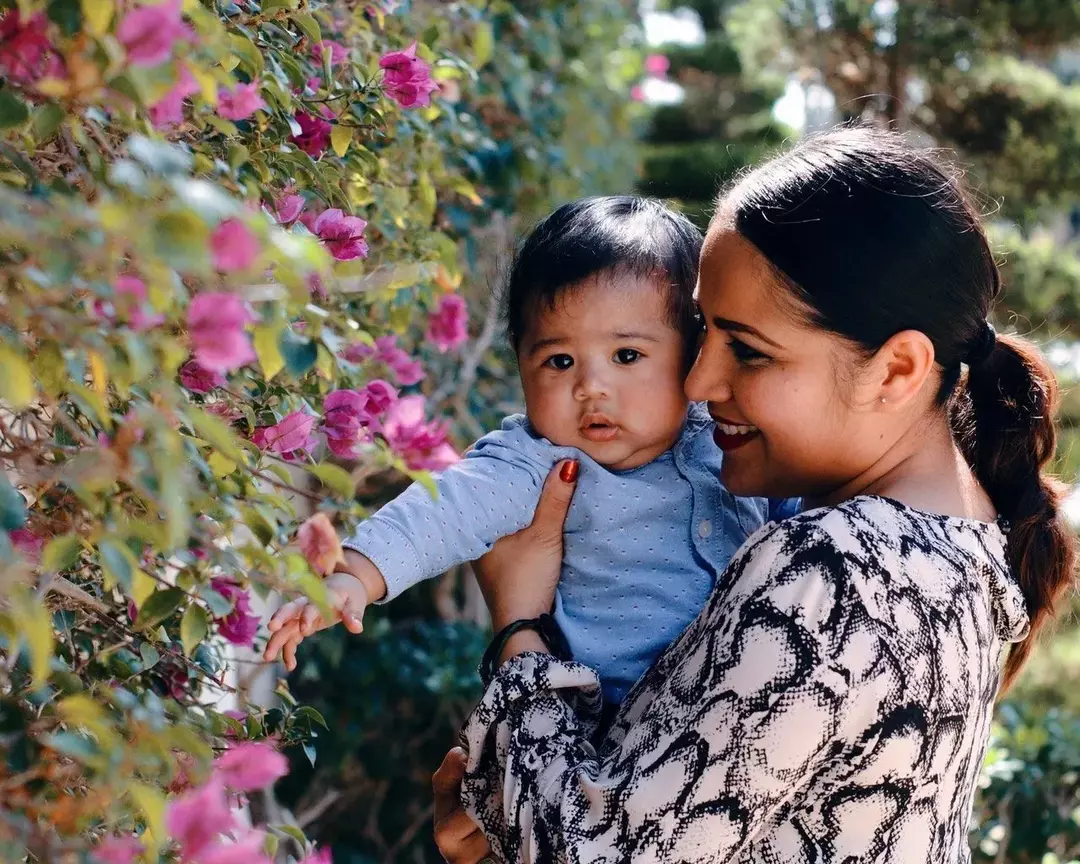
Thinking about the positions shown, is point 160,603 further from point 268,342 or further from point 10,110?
point 10,110

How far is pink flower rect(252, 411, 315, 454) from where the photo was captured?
1361 millimetres

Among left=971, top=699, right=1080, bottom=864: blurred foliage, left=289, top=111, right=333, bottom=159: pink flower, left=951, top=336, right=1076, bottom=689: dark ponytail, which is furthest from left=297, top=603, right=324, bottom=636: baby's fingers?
left=971, top=699, right=1080, bottom=864: blurred foliage

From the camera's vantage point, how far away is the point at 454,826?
5.32 ft

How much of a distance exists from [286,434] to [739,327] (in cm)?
52

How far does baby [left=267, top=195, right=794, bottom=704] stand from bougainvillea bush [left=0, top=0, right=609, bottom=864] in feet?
0.63

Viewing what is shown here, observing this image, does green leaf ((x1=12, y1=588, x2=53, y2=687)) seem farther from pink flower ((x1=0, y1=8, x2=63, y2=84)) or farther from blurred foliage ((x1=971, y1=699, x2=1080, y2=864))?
blurred foliage ((x1=971, y1=699, x2=1080, y2=864))

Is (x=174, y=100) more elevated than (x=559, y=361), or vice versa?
(x=174, y=100)

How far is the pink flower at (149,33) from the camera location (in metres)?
0.73

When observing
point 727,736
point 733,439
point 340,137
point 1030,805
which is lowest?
point 1030,805

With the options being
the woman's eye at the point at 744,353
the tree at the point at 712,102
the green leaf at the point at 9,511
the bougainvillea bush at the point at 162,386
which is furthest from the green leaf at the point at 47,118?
the tree at the point at 712,102

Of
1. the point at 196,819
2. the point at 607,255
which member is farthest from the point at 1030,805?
the point at 196,819

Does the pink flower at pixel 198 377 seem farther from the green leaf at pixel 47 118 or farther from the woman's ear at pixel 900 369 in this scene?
the woman's ear at pixel 900 369

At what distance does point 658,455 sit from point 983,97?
18.0 feet

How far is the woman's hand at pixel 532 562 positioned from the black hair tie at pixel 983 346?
55cm
